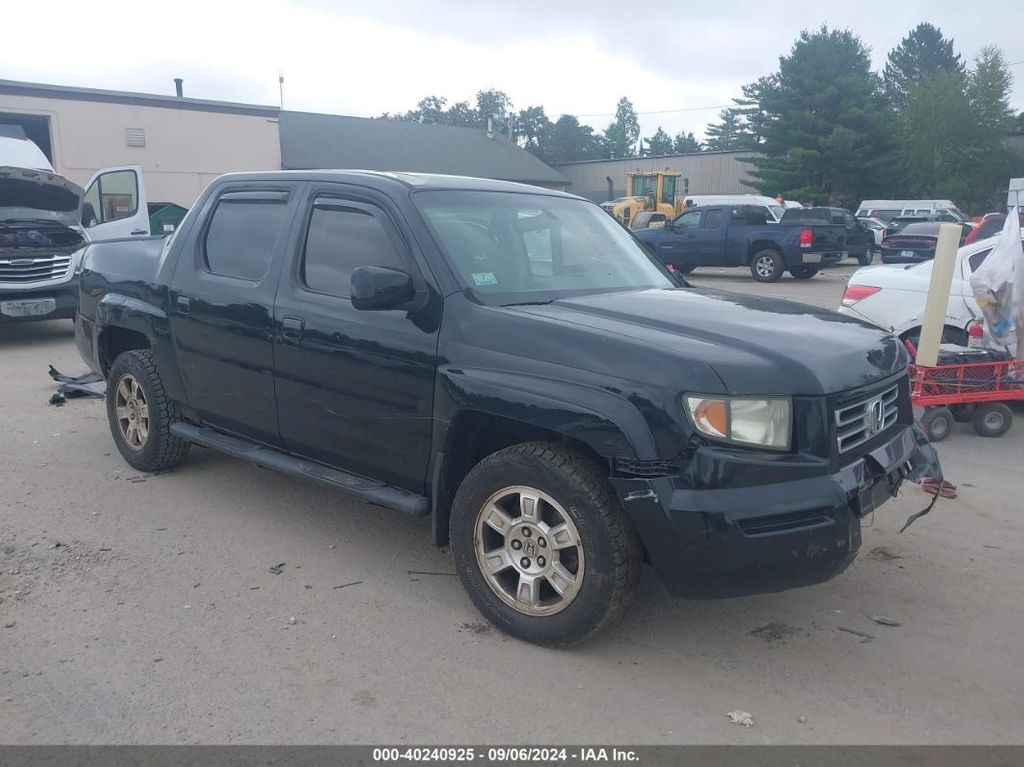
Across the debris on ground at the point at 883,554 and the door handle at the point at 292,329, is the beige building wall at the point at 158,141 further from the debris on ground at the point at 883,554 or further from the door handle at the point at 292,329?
the debris on ground at the point at 883,554

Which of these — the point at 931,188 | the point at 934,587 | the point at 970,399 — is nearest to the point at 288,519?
the point at 934,587

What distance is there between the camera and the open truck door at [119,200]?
13.4 meters

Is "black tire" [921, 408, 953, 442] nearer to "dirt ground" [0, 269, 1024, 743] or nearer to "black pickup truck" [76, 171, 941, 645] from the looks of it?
"dirt ground" [0, 269, 1024, 743]

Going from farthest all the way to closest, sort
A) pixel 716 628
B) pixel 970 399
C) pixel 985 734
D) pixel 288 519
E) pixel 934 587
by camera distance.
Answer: pixel 970 399, pixel 288 519, pixel 934 587, pixel 716 628, pixel 985 734

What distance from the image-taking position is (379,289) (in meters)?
3.78

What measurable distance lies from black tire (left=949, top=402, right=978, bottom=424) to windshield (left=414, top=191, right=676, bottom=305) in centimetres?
364

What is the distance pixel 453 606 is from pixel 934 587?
7.54 feet

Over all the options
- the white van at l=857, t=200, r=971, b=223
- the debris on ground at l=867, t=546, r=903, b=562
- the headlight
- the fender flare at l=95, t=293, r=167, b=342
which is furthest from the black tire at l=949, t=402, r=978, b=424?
the white van at l=857, t=200, r=971, b=223

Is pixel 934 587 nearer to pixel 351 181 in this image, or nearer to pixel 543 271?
pixel 543 271

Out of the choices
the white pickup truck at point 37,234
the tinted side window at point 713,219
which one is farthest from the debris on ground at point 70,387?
the tinted side window at point 713,219

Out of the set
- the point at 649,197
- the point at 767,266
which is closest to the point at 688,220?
the point at 767,266

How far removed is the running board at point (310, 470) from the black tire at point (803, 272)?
18.0 metres

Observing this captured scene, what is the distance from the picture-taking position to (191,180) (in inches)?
1060

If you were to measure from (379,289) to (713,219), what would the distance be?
19.5 meters
